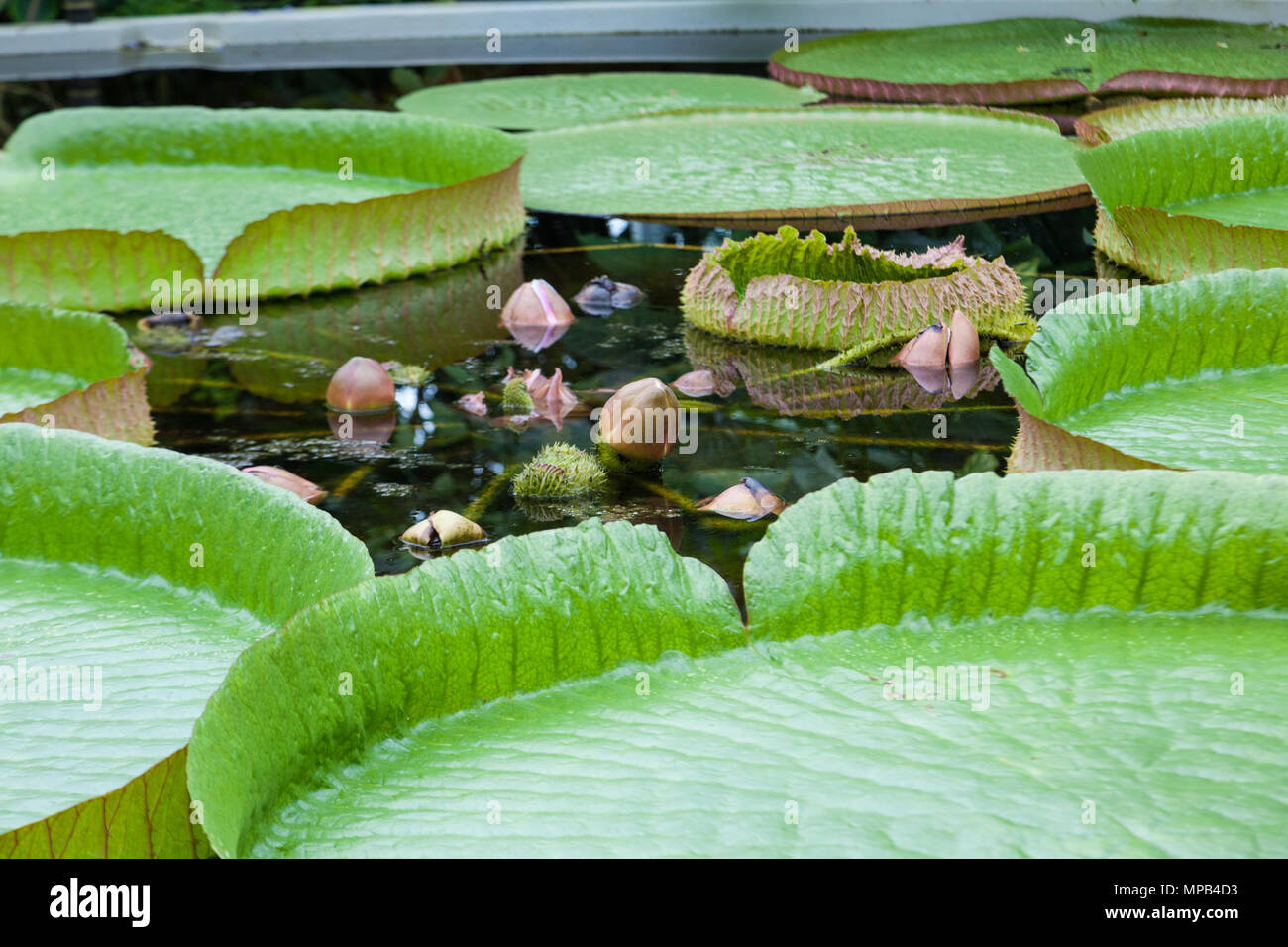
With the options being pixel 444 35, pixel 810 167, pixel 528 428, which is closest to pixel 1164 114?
pixel 810 167

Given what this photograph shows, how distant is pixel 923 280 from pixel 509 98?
3.42 m

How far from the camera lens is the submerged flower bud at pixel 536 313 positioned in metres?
2.84

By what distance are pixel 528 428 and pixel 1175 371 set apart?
1.06m

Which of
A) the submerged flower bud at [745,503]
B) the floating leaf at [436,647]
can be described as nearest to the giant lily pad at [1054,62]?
the submerged flower bud at [745,503]

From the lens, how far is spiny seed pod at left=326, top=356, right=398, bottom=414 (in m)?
2.34

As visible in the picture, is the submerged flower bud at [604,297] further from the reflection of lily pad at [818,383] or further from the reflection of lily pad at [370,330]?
the reflection of lily pad at [818,383]

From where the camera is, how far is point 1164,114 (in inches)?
155

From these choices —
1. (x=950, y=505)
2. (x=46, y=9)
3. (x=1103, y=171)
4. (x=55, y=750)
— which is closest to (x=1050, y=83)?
(x=1103, y=171)

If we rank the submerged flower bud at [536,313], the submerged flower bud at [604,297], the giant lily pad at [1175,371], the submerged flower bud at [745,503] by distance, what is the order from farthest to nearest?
the submerged flower bud at [604,297]
the submerged flower bud at [536,313]
the submerged flower bud at [745,503]
the giant lily pad at [1175,371]

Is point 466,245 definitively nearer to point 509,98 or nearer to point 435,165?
point 435,165

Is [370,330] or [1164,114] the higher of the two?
[1164,114]

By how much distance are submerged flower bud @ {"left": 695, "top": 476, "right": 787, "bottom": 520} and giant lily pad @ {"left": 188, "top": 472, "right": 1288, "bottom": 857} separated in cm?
60

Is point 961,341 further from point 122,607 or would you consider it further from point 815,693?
point 122,607

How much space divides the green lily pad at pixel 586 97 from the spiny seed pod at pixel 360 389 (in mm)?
2795
